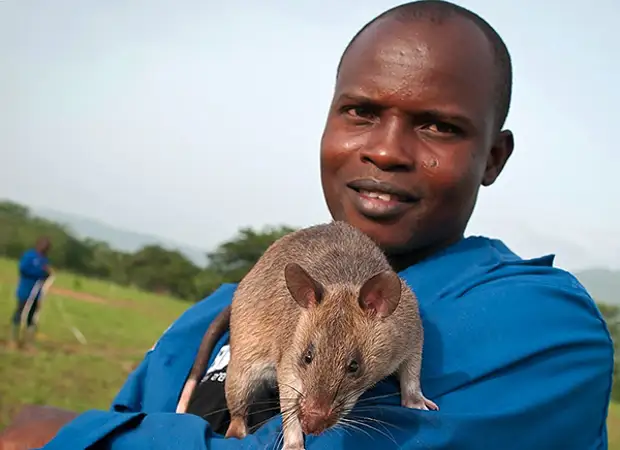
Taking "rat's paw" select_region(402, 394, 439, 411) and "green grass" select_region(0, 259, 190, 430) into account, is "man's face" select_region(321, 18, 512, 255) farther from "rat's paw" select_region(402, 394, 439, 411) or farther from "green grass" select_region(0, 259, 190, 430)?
"green grass" select_region(0, 259, 190, 430)

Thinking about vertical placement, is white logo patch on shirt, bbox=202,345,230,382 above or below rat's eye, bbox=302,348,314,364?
below

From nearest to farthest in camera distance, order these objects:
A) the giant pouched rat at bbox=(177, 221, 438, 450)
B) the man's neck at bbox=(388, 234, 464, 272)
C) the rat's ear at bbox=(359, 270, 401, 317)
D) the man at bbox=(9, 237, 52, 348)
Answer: the giant pouched rat at bbox=(177, 221, 438, 450), the rat's ear at bbox=(359, 270, 401, 317), the man's neck at bbox=(388, 234, 464, 272), the man at bbox=(9, 237, 52, 348)

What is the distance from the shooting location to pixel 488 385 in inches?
94.4

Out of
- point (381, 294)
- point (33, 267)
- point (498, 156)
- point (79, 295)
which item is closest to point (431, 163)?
point (498, 156)

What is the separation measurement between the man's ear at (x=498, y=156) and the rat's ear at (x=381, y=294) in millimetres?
1081

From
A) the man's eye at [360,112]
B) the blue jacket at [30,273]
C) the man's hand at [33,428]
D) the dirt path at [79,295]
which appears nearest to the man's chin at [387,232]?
the man's eye at [360,112]

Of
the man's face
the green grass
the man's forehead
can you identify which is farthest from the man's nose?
the green grass

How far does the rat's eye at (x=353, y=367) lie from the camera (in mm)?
2342

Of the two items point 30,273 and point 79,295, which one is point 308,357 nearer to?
point 30,273

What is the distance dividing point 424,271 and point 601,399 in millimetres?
784

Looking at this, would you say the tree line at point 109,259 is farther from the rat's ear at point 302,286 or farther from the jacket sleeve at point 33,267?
the rat's ear at point 302,286

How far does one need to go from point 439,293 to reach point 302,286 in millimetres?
604

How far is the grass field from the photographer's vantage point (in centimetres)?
1301

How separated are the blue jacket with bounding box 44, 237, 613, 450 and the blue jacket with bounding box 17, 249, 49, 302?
49.6ft
